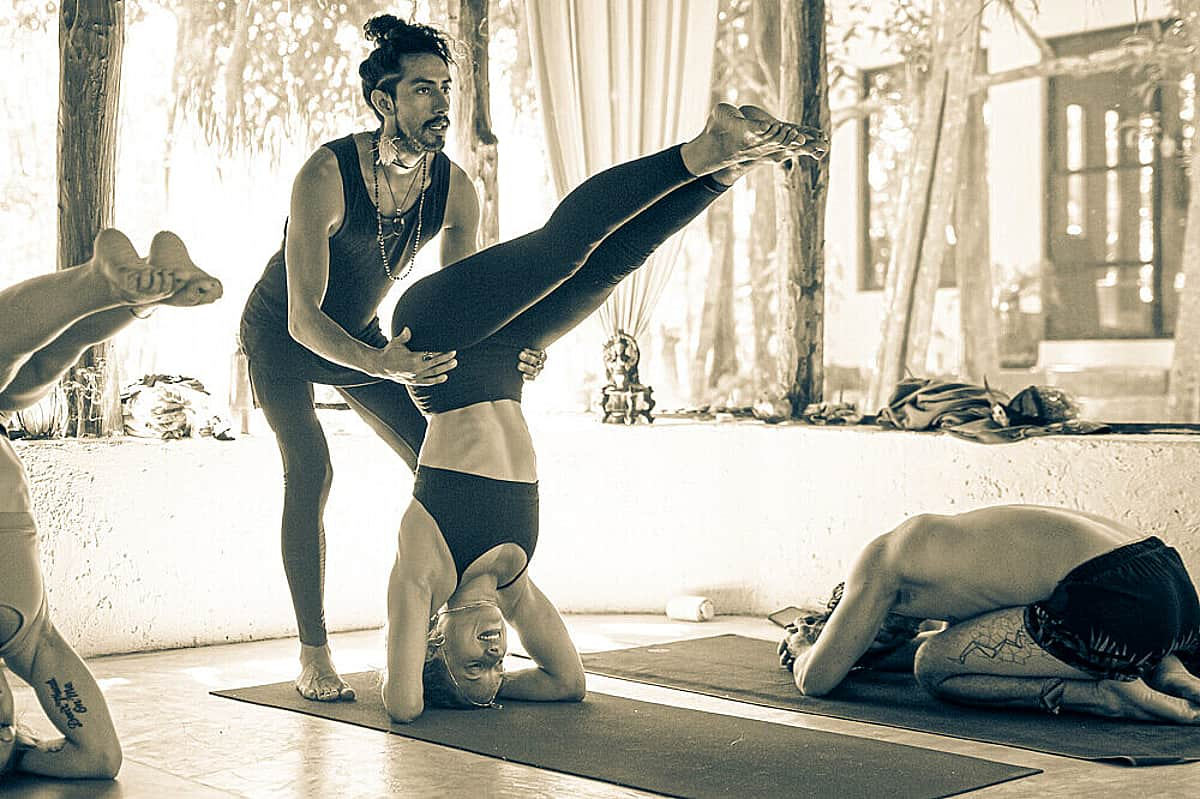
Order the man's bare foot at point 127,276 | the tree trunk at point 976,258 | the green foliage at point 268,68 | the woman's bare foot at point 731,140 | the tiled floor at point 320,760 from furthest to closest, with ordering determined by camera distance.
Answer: the tree trunk at point 976,258 → the green foliage at point 268,68 → the woman's bare foot at point 731,140 → the tiled floor at point 320,760 → the man's bare foot at point 127,276

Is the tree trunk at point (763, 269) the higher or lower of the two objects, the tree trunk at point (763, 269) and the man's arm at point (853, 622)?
the higher

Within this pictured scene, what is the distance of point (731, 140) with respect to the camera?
316 centimetres

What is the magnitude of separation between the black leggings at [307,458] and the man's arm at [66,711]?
3.09ft

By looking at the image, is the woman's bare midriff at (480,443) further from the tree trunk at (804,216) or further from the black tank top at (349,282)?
the tree trunk at (804,216)

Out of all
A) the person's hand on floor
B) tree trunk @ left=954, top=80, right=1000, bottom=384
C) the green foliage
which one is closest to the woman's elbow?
the person's hand on floor

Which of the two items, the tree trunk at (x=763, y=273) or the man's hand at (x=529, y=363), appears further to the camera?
the tree trunk at (x=763, y=273)

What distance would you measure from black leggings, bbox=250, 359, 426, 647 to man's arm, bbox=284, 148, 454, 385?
1.08 ft

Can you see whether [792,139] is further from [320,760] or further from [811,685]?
[320,760]

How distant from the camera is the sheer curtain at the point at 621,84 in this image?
234 inches

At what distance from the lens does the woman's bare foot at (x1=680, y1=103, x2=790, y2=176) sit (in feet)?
10.4

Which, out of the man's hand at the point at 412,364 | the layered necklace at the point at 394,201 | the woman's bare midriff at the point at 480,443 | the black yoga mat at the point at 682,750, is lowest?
the black yoga mat at the point at 682,750

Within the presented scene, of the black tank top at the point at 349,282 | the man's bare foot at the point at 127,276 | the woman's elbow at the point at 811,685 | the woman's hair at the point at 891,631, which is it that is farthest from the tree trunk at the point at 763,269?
the man's bare foot at the point at 127,276

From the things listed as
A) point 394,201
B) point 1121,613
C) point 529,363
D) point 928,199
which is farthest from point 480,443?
point 928,199

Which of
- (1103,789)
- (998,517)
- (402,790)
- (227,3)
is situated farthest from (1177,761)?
(227,3)
